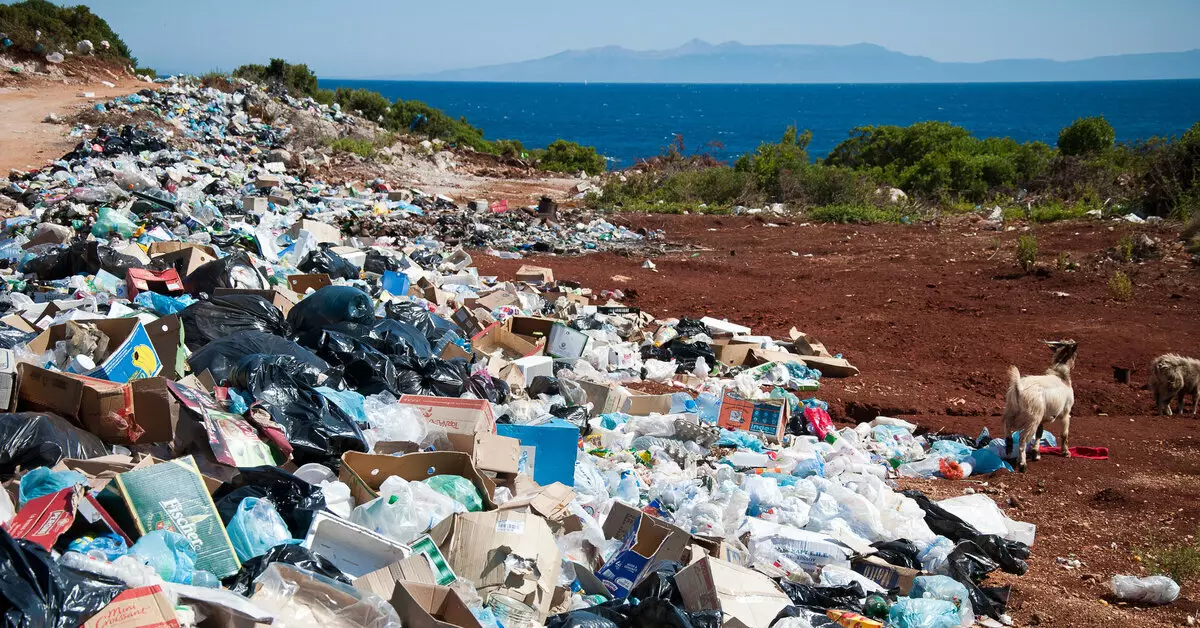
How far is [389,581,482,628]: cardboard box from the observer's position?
2682 millimetres

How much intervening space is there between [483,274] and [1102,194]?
13.4 meters

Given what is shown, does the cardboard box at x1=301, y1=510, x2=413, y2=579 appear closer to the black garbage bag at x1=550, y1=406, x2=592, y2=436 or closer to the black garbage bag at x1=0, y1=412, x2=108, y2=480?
the black garbage bag at x1=0, y1=412, x2=108, y2=480

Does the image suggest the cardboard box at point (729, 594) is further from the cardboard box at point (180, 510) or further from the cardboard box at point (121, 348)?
the cardboard box at point (121, 348)

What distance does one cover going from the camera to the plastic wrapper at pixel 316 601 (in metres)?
2.69

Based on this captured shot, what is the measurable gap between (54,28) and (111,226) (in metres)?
20.4

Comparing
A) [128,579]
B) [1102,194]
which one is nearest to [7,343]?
[128,579]

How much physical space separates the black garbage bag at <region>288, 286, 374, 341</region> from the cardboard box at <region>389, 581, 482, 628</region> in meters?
2.99

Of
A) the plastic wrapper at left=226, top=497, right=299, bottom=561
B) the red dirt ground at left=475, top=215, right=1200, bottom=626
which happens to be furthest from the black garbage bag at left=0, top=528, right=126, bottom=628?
the red dirt ground at left=475, top=215, right=1200, bottom=626

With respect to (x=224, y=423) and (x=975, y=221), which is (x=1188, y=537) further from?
(x=975, y=221)

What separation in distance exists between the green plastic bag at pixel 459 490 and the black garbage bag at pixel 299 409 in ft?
1.58

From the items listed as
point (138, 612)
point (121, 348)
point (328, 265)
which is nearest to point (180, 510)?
point (138, 612)

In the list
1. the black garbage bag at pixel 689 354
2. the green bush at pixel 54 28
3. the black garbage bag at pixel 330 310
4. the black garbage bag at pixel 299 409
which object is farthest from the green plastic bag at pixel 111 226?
the green bush at pixel 54 28

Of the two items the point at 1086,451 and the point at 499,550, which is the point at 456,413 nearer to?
the point at 499,550

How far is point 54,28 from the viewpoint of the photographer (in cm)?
2384
